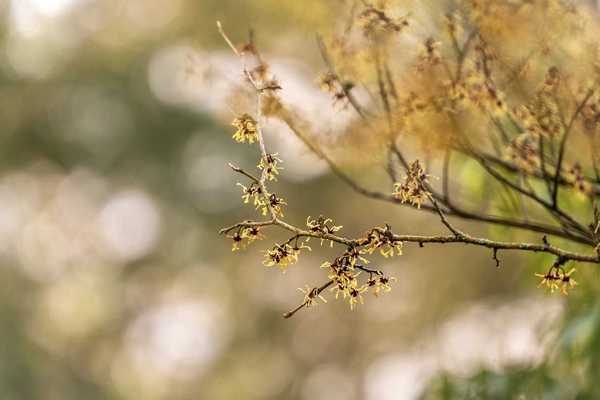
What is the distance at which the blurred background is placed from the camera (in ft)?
37.8

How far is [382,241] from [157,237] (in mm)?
10582

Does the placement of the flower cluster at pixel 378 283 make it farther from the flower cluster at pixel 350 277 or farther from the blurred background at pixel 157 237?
the blurred background at pixel 157 237

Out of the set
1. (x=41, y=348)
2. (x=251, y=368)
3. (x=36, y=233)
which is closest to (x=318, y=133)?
(x=41, y=348)

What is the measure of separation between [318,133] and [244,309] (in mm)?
10213

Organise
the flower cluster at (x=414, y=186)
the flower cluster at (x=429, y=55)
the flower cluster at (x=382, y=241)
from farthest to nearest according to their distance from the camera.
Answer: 1. the flower cluster at (x=429, y=55)
2. the flower cluster at (x=414, y=186)
3. the flower cluster at (x=382, y=241)

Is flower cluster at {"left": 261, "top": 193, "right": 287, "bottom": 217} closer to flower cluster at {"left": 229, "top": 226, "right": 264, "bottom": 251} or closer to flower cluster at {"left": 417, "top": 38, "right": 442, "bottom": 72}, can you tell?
flower cluster at {"left": 229, "top": 226, "right": 264, "bottom": 251}

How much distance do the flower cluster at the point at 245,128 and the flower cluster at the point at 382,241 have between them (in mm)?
300

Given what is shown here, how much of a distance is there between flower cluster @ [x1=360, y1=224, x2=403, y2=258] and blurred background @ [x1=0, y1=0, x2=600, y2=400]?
9.00 m

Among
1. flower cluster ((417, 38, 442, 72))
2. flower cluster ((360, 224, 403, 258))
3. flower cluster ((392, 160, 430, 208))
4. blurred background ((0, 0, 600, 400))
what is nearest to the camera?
flower cluster ((360, 224, 403, 258))

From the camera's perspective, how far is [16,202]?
11.7 m

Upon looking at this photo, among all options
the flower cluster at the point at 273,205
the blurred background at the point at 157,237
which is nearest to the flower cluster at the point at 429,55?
the flower cluster at the point at 273,205

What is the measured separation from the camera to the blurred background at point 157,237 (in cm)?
1151

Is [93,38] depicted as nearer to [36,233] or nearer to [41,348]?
[36,233]

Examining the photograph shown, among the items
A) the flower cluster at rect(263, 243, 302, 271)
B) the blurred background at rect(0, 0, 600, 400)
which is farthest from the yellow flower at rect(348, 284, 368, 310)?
the blurred background at rect(0, 0, 600, 400)
